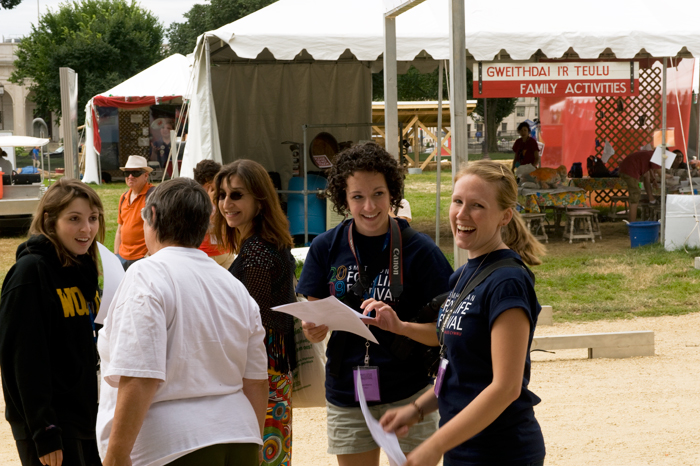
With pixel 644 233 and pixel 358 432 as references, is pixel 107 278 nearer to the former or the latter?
pixel 358 432

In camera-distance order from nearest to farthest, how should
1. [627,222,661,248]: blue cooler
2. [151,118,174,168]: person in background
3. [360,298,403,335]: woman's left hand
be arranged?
[360,298,403,335]: woman's left hand < [627,222,661,248]: blue cooler < [151,118,174,168]: person in background

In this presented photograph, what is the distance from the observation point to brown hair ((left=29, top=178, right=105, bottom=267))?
2.73m

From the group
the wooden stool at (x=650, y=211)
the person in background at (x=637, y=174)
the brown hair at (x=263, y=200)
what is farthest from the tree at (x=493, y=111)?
the brown hair at (x=263, y=200)

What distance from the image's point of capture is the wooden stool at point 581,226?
1226cm

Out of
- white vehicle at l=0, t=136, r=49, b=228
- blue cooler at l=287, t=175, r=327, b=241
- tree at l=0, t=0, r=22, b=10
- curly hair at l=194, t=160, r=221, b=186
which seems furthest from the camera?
tree at l=0, t=0, r=22, b=10

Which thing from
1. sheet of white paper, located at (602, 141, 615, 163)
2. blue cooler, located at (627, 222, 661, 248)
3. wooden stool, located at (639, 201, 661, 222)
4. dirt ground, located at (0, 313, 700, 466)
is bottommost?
dirt ground, located at (0, 313, 700, 466)

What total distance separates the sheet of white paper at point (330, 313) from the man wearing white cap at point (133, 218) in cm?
456

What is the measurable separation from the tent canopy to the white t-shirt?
7216 mm

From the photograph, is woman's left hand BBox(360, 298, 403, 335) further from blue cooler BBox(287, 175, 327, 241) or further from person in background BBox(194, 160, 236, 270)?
blue cooler BBox(287, 175, 327, 241)

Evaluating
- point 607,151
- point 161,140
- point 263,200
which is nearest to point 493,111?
point 161,140

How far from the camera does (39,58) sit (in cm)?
4291

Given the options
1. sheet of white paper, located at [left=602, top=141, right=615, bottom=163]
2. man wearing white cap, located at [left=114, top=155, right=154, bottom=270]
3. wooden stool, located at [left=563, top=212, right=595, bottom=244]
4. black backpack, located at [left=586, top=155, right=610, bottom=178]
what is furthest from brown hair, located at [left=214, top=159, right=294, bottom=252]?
sheet of white paper, located at [left=602, top=141, right=615, bottom=163]

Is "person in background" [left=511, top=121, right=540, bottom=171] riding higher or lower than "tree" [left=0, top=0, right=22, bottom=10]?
lower

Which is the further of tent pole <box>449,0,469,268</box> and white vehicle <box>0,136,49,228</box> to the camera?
white vehicle <box>0,136,49,228</box>
